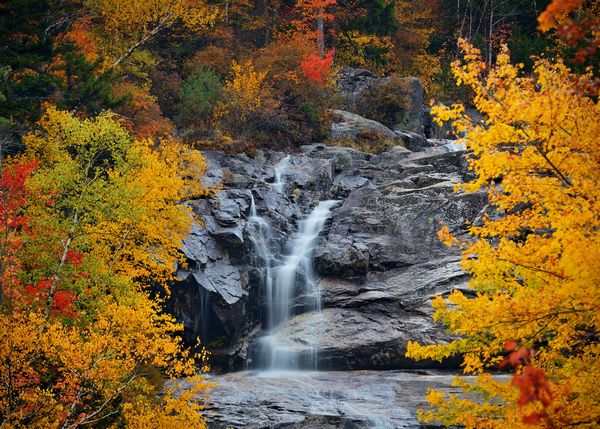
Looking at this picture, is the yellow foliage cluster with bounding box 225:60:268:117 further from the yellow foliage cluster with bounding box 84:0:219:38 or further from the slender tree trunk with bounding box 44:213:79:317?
the slender tree trunk with bounding box 44:213:79:317

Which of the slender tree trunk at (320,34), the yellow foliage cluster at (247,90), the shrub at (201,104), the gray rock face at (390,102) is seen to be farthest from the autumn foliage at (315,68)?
the shrub at (201,104)

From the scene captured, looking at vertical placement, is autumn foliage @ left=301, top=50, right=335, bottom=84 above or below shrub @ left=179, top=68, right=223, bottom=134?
above

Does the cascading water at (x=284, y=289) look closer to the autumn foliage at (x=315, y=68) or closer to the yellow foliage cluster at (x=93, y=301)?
the yellow foliage cluster at (x=93, y=301)

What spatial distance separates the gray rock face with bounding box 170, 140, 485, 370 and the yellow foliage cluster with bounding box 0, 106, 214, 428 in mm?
1471

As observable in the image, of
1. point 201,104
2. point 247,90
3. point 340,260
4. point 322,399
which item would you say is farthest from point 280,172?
point 322,399

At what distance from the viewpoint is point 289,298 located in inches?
810

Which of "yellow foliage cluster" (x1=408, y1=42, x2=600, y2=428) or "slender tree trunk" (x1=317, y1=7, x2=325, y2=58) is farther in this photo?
"slender tree trunk" (x1=317, y1=7, x2=325, y2=58)

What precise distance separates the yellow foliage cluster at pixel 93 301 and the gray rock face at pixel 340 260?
1471 millimetres

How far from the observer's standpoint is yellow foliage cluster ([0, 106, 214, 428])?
34.6ft

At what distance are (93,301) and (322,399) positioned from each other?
6643mm

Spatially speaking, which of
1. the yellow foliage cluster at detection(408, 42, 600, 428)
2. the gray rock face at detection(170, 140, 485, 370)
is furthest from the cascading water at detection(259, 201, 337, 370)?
the yellow foliage cluster at detection(408, 42, 600, 428)

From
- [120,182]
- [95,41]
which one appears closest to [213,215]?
[120,182]

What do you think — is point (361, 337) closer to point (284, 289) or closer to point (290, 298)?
point (290, 298)

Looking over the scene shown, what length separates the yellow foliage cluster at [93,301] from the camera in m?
10.5
